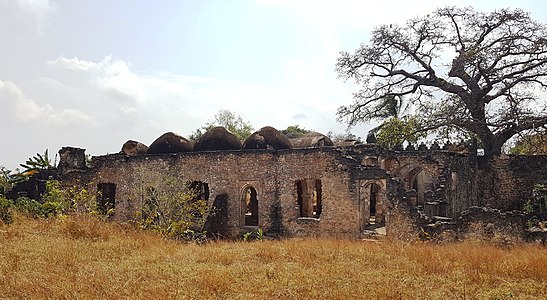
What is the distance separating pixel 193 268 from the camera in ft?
30.2

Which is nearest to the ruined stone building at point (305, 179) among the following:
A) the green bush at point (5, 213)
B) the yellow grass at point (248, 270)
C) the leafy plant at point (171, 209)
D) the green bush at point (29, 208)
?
the leafy plant at point (171, 209)

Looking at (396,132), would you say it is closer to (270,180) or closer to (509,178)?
(509,178)

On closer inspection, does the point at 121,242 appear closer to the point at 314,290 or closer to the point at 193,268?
the point at 193,268

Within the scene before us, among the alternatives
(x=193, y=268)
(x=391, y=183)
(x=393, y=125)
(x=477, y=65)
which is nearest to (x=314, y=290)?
(x=193, y=268)

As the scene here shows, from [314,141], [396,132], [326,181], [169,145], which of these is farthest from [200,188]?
[396,132]

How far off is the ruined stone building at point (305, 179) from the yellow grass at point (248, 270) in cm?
416

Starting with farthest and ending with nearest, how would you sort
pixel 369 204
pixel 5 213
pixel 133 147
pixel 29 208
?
pixel 133 147, pixel 369 204, pixel 29 208, pixel 5 213

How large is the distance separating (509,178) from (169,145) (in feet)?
50.4

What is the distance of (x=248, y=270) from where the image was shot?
9.14 m

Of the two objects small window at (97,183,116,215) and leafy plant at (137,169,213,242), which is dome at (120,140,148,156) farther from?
leafy plant at (137,169,213,242)

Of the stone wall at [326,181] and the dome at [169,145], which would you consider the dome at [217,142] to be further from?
the stone wall at [326,181]

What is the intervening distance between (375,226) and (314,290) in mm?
12621

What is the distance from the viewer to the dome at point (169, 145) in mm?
20828

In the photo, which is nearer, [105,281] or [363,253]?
[105,281]
